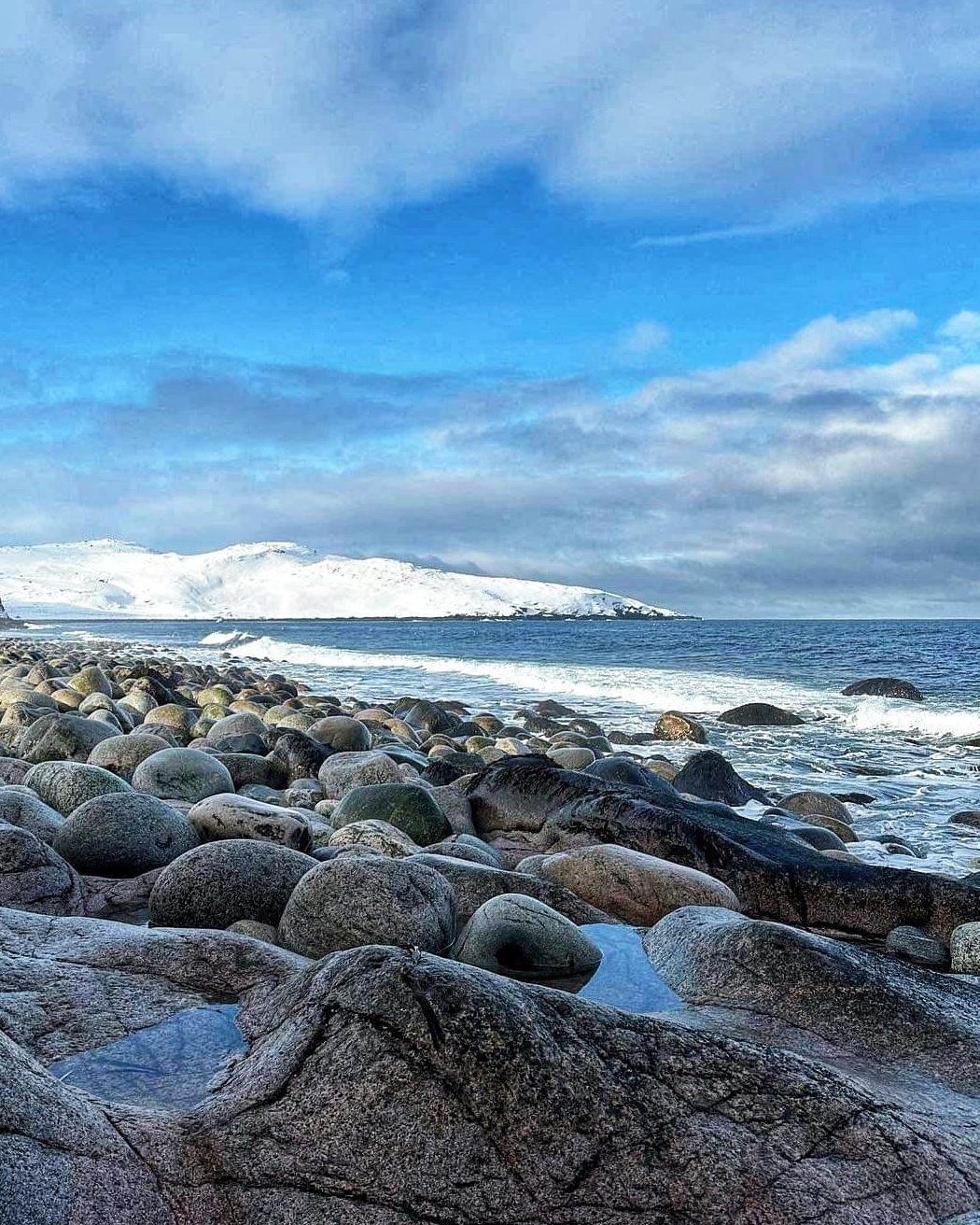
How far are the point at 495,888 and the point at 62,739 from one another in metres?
7.08

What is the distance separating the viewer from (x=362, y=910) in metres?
4.64

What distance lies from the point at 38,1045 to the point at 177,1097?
0.59 metres

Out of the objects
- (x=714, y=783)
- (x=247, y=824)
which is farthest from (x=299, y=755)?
(x=714, y=783)

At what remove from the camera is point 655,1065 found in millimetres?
2754

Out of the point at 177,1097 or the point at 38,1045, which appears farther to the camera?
the point at 38,1045

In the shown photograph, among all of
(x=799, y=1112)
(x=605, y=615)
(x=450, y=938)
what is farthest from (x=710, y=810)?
(x=605, y=615)

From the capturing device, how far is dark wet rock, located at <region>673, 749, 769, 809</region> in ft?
39.4

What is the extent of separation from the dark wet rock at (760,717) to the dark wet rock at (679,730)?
252 centimetres

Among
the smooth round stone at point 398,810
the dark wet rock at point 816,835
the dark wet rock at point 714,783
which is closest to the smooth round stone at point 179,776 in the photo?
the smooth round stone at point 398,810

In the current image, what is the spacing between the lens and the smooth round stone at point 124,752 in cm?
948

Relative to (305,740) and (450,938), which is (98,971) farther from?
A: (305,740)

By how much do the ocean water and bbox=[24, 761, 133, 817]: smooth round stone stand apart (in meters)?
7.47

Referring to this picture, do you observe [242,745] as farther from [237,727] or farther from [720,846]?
[720,846]

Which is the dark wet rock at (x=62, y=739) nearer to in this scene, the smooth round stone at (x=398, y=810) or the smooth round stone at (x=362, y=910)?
the smooth round stone at (x=398, y=810)
